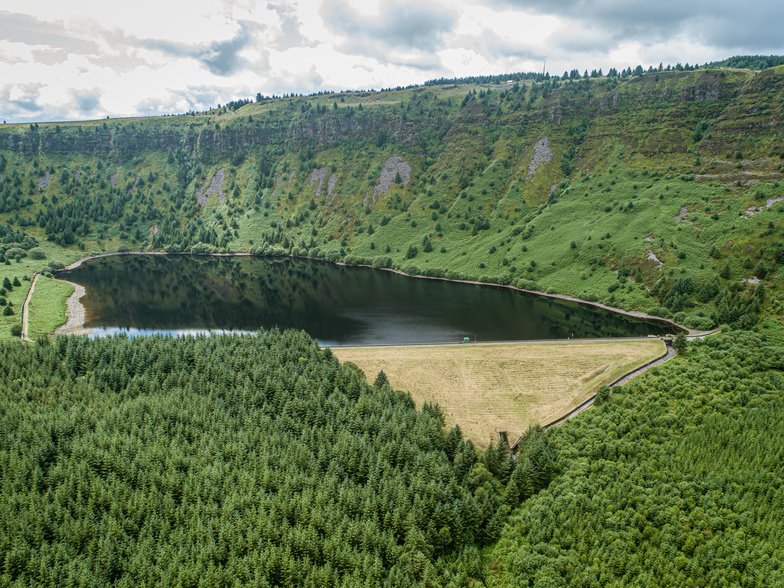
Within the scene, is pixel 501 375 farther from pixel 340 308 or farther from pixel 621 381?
pixel 340 308

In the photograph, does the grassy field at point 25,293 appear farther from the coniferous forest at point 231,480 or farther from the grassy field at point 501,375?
the grassy field at point 501,375

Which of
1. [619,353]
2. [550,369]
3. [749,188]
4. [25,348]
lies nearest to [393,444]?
[550,369]

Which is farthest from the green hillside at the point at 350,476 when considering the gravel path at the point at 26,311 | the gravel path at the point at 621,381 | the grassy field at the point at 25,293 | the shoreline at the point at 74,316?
the grassy field at the point at 25,293

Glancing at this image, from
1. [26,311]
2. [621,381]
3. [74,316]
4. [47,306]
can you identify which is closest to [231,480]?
[621,381]

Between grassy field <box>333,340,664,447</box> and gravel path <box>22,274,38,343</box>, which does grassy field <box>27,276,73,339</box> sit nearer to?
gravel path <box>22,274,38,343</box>

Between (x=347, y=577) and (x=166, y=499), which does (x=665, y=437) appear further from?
(x=166, y=499)

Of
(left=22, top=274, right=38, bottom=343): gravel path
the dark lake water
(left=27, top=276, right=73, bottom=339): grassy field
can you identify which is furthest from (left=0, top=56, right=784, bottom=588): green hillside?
(left=27, top=276, right=73, bottom=339): grassy field
